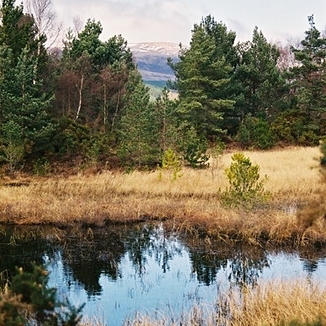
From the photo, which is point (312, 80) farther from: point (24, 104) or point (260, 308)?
point (260, 308)

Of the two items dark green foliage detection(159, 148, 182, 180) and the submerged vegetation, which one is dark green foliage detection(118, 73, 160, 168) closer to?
the submerged vegetation

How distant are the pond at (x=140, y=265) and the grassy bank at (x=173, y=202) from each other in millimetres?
756

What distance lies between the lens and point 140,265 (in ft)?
41.5

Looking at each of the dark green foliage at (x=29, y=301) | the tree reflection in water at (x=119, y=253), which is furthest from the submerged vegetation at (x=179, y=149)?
the tree reflection in water at (x=119, y=253)

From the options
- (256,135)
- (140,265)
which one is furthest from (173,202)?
(256,135)

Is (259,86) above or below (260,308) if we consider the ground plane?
above

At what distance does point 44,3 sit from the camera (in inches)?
1300

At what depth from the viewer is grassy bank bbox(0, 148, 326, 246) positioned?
14375 millimetres

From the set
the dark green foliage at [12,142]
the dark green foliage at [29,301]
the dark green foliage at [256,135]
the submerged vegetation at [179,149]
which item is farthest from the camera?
the dark green foliage at [256,135]

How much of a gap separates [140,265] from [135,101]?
481 inches

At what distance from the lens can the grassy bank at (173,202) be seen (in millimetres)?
14375

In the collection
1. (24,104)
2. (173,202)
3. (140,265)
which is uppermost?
(24,104)

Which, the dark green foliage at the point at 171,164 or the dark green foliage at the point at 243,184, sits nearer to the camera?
the dark green foliage at the point at 243,184

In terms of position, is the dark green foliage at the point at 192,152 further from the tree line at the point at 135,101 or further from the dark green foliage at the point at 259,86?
the dark green foliage at the point at 259,86
